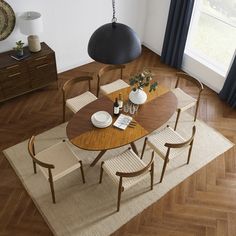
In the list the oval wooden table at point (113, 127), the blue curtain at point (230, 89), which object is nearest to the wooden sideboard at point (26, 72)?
the oval wooden table at point (113, 127)

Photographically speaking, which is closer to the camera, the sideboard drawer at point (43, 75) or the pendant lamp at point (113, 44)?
the pendant lamp at point (113, 44)

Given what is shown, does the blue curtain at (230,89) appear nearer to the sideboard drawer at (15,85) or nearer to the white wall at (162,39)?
the white wall at (162,39)

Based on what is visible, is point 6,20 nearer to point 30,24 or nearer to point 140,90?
point 30,24

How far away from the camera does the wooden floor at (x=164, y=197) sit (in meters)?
3.46

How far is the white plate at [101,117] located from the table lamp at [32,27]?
1750 millimetres

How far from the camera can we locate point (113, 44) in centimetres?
238

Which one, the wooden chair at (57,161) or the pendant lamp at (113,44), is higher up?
the pendant lamp at (113,44)

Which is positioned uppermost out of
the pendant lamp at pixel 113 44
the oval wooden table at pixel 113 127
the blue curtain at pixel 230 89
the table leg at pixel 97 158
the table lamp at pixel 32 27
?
the pendant lamp at pixel 113 44

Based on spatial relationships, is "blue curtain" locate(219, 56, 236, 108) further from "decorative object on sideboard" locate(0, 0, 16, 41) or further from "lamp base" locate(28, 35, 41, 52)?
"decorative object on sideboard" locate(0, 0, 16, 41)

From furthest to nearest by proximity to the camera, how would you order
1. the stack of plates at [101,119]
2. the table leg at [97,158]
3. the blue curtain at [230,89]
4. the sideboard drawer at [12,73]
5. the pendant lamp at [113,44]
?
the blue curtain at [230,89] → the sideboard drawer at [12,73] → the table leg at [97,158] → the stack of plates at [101,119] → the pendant lamp at [113,44]

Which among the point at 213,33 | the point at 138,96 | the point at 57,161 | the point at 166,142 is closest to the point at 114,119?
the point at 138,96

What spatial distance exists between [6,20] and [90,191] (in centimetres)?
278

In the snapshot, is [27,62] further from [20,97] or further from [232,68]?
[232,68]

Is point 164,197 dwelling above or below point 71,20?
below
